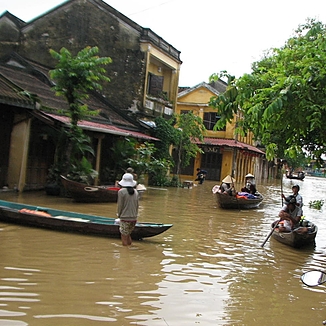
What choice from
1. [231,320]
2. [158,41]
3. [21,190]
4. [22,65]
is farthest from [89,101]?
[231,320]

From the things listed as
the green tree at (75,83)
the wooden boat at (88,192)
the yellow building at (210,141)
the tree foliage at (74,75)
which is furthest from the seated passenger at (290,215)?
the yellow building at (210,141)

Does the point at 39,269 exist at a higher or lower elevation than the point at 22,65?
lower

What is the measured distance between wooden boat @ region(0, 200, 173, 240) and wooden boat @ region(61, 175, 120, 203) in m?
3.79

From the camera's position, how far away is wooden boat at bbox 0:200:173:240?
9.20m

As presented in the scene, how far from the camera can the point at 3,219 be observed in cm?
994

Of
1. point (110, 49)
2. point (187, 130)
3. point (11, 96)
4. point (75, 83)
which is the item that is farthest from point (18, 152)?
point (187, 130)

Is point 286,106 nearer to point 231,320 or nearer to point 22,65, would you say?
point 231,320

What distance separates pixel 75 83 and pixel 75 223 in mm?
6675

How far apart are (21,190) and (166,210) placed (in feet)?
16.7

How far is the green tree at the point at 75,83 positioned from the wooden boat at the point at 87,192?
1045 millimetres

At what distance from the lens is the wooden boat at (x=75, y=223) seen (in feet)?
30.2

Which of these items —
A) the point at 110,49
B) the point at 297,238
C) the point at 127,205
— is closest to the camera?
the point at 127,205

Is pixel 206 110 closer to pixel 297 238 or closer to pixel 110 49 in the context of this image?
pixel 110 49

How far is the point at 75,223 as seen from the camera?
9391 millimetres
